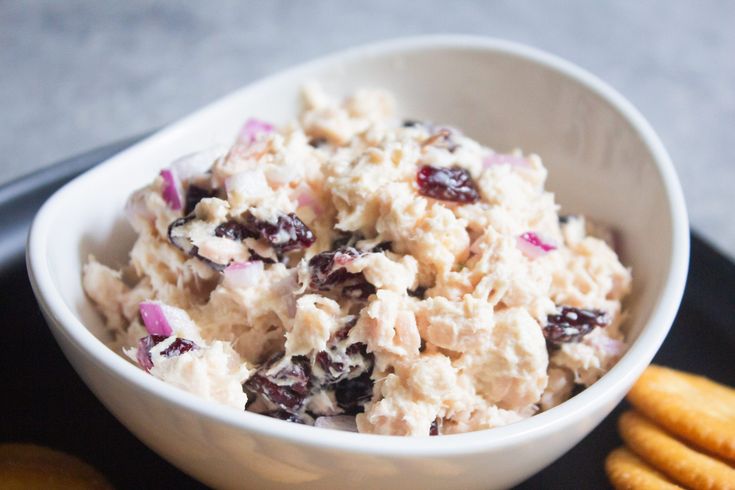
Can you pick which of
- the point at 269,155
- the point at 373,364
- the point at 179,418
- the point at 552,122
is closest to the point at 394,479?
the point at 373,364

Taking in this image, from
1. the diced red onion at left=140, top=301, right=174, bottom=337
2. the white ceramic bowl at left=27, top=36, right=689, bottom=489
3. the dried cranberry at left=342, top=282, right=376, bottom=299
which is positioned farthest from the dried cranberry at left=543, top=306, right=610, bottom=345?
the diced red onion at left=140, top=301, right=174, bottom=337

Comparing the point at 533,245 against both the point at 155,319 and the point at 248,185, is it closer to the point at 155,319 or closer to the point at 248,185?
the point at 248,185

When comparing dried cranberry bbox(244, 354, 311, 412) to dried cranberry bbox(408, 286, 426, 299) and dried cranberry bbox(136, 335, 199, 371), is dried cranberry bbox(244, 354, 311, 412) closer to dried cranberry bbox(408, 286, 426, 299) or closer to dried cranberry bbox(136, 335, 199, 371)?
dried cranberry bbox(136, 335, 199, 371)

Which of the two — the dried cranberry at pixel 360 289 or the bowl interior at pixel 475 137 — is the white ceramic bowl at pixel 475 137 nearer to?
the bowl interior at pixel 475 137

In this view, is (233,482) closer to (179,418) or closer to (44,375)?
(179,418)

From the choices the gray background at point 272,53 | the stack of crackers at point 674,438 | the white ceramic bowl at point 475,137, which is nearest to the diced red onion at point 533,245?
the white ceramic bowl at point 475,137

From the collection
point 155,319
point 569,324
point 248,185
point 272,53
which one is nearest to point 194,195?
point 248,185
